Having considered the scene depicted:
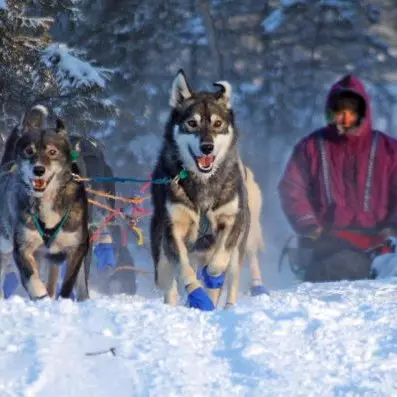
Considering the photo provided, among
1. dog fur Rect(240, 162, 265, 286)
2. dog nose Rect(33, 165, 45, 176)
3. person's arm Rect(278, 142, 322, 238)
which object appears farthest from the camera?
dog fur Rect(240, 162, 265, 286)

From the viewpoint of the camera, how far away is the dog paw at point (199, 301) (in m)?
5.66

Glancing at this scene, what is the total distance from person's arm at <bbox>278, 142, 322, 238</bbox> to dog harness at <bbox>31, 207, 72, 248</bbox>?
2.58m

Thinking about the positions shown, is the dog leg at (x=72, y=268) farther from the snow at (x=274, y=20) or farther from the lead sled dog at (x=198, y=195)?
the snow at (x=274, y=20)

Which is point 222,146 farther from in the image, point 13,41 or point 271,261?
point 271,261

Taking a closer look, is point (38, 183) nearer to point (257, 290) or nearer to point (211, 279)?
point (211, 279)

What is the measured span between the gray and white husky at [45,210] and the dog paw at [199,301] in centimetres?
95

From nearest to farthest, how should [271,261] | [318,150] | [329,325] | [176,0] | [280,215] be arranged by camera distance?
[329,325] < [318,150] < [271,261] < [280,215] < [176,0]

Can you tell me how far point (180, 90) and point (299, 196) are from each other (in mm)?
2212

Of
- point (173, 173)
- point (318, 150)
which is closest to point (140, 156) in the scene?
point (318, 150)

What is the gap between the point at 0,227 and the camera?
713cm

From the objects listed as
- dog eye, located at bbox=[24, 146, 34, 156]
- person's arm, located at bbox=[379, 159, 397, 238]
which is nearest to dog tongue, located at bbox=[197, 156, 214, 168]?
dog eye, located at bbox=[24, 146, 34, 156]

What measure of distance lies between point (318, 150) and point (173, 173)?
2333mm

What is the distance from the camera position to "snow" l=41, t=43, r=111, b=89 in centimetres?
1291

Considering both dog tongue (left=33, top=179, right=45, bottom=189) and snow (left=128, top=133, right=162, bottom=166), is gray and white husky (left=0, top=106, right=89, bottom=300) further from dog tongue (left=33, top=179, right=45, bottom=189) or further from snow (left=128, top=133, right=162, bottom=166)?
snow (left=128, top=133, right=162, bottom=166)
